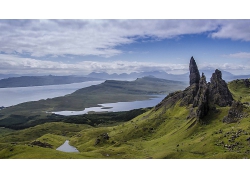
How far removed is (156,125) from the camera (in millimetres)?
190125

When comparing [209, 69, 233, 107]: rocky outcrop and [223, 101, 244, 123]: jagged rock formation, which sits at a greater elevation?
[209, 69, 233, 107]: rocky outcrop

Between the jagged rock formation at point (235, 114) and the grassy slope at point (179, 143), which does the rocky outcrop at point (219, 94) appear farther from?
the jagged rock formation at point (235, 114)

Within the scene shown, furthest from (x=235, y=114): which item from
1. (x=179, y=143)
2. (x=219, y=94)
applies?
(x=219, y=94)

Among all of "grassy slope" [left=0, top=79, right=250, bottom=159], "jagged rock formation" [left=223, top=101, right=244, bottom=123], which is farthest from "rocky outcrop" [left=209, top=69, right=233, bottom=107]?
"jagged rock formation" [left=223, top=101, right=244, bottom=123]

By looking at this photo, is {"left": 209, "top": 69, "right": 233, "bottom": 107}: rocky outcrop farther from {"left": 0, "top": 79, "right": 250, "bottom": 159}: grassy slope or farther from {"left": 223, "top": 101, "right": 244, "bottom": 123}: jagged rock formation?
{"left": 223, "top": 101, "right": 244, "bottom": 123}: jagged rock formation

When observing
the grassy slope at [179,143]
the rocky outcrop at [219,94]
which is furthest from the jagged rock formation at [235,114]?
the rocky outcrop at [219,94]

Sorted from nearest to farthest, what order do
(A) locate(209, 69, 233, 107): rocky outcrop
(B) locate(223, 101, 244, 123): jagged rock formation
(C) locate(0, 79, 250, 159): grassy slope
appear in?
(C) locate(0, 79, 250, 159): grassy slope → (B) locate(223, 101, 244, 123): jagged rock formation → (A) locate(209, 69, 233, 107): rocky outcrop

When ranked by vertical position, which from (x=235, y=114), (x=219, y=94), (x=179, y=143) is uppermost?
(x=219, y=94)

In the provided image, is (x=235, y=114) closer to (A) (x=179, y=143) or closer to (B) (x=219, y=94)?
(A) (x=179, y=143)

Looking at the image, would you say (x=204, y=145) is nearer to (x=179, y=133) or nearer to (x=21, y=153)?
(x=179, y=133)

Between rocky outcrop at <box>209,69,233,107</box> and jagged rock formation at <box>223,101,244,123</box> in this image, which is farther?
rocky outcrop at <box>209,69,233,107</box>

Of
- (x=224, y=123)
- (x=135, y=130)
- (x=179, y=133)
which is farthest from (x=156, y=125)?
(x=224, y=123)

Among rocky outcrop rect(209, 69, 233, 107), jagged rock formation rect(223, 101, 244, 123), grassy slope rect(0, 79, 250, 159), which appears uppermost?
rocky outcrop rect(209, 69, 233, 107)

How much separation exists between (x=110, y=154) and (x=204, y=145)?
48977 millimetres
